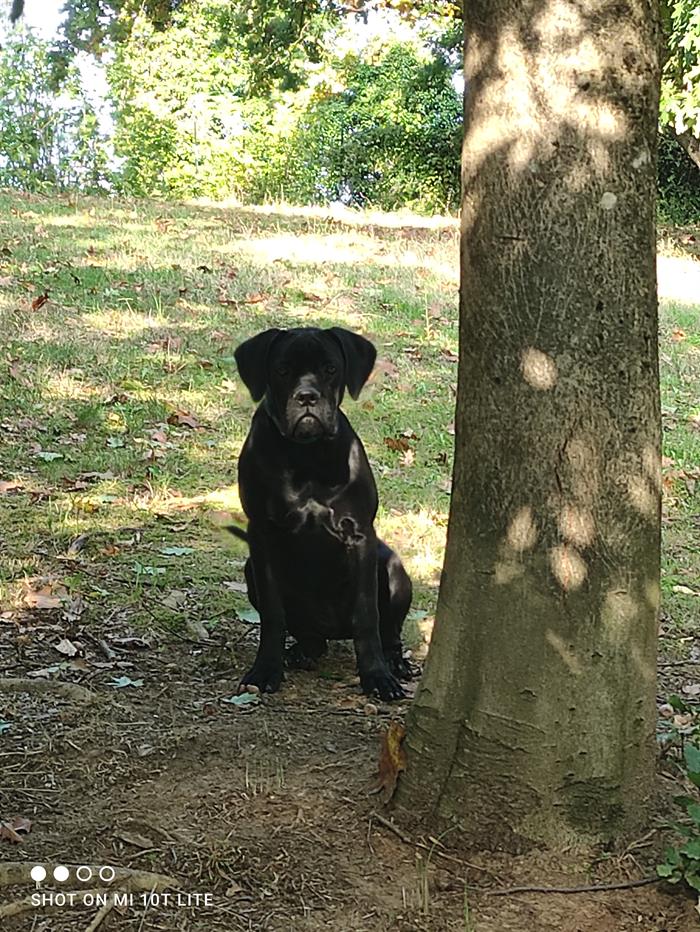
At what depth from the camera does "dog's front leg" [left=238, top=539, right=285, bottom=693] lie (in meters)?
4.54

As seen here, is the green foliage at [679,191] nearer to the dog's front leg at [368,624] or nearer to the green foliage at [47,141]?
the green foliage at [47,141]

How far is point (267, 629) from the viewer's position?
4.60 m

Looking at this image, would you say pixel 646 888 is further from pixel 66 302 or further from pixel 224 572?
pixel 66 302

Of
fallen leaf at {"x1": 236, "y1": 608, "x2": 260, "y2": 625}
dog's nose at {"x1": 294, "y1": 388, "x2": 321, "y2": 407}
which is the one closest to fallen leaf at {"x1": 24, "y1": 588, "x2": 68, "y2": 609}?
fallen leaf at {"x1": 236, "y1": 608, "x2": 260, "y2": 625}

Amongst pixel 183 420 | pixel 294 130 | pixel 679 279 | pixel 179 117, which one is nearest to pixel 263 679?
pixel 183 420

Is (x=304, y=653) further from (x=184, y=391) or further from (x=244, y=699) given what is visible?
(x=184, y=391)

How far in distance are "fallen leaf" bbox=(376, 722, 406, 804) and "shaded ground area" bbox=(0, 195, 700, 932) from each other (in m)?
0.06

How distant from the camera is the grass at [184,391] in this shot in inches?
236

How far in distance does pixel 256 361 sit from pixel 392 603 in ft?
3.80

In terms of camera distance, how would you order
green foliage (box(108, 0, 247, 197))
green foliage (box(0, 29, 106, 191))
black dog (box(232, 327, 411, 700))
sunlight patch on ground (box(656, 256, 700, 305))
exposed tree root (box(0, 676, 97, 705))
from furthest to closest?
green foliage (box(0, 29, 106, 191))
green foliage (box(108, 0, 247, 197))
sunlight patch on ground (box(656, 256, 700, 305))
black dog (box(232, 327, 411, 700))
exposed tree root (box(0, 676, 97, 705))

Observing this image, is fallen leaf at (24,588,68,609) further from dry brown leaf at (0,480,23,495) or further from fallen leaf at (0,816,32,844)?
fallen leaf at (0,816,32,844)

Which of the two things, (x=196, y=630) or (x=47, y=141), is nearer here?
(x=196, y=630)

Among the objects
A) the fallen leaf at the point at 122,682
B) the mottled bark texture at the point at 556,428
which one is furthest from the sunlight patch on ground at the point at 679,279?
the mottled bark texture at the point at 556,428

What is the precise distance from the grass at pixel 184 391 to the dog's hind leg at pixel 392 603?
0.72 meters
